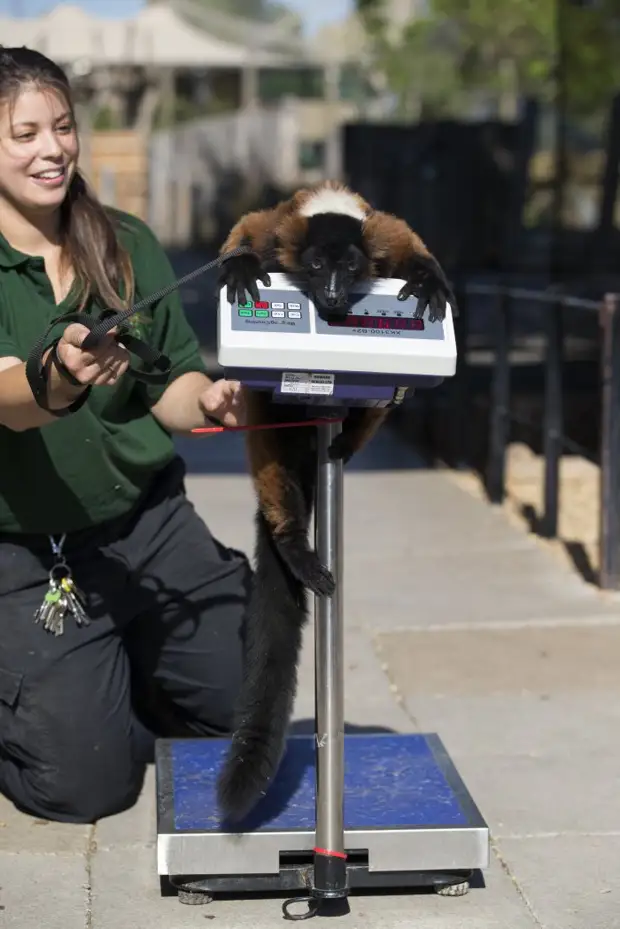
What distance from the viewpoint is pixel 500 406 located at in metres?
8.45

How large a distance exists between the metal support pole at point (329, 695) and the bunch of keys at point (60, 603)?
1006 mm

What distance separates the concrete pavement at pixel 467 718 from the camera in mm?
3439

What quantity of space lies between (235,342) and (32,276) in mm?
1267

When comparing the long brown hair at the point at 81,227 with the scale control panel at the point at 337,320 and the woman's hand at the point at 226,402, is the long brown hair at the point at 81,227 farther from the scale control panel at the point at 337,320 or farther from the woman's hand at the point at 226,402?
the scale control panel at the point at 337,320

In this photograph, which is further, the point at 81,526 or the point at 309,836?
the point at 81,526

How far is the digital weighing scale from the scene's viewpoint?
2.96m

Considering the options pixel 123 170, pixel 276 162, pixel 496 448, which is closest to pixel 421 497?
pixel 496 448

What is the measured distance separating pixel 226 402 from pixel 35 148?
35.3 inches

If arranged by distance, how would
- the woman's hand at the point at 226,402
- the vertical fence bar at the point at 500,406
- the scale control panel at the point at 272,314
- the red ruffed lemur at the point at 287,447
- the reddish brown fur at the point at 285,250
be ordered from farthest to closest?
1. the vertical fence bar at the point at 500,406
2. the woman's hand at the point at 226,402
3. the reddish brown fur at the point at 285,250
4. the red ruffed lemur at the point at 287,447
5. the scale control panel at the point at 272,314

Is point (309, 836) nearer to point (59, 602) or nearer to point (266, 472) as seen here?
point (266, 472)

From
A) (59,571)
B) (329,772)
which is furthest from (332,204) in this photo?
(59,571)

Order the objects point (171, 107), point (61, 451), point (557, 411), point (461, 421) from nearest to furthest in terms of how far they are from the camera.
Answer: point (61, 451)
point (557, 411)
point (461, 421)
point (171, 107)

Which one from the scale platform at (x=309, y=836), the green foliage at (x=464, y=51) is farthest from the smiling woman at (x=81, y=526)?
the green foliage at (x=464, y=51)

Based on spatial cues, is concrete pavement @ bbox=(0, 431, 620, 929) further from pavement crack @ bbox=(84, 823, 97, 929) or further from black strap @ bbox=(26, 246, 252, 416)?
black strap @ bbox=(26, 246, 252, 416)
